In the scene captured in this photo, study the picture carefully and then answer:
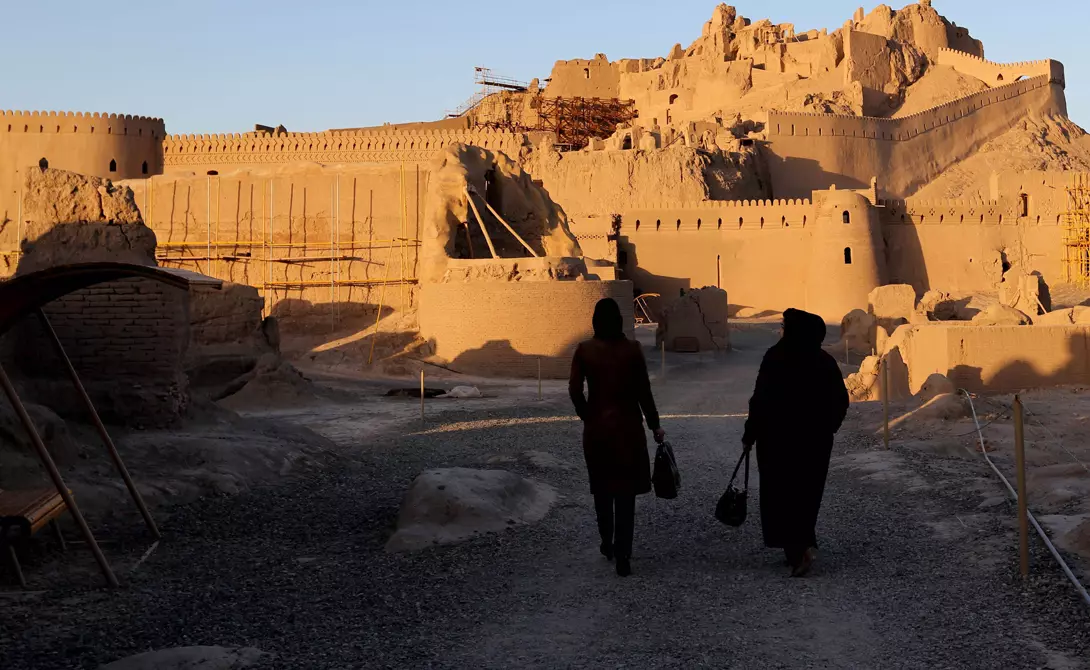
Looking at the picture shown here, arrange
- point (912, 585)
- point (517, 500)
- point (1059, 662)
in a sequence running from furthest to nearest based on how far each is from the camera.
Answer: point (517, 500) < point (912, 585) < point (1059, 662)

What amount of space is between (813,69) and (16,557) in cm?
4318

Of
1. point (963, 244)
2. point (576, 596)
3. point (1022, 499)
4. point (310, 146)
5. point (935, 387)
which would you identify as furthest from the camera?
point (310, 146)

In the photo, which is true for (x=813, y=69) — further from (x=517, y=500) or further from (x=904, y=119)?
(x=517, y=500)

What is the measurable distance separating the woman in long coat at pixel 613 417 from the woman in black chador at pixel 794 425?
536mm

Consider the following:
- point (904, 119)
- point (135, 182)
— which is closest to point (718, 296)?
point (135, 182)

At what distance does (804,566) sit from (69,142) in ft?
120

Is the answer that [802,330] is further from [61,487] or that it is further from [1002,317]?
[1002,317]

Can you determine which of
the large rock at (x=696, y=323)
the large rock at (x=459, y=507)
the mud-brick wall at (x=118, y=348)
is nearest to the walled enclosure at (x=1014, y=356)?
the large rock at (x=459, y=507)

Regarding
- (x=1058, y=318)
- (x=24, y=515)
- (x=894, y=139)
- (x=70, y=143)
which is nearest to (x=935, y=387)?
(x=1058, y=318)

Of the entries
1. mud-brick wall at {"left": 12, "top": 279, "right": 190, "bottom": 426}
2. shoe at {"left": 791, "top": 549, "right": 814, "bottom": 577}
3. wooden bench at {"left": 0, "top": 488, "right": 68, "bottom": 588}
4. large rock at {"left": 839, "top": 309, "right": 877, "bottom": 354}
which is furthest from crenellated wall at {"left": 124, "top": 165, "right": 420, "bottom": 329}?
shoe at {"left": 791, "top": 549, "right": 814, "bottom": 577}

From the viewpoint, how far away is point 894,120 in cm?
4081

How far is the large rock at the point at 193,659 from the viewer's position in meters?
3.88

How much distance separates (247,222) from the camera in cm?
2233

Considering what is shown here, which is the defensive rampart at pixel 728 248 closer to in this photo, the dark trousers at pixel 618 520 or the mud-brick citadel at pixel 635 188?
the mud-brick citadel at pixel 635 188
